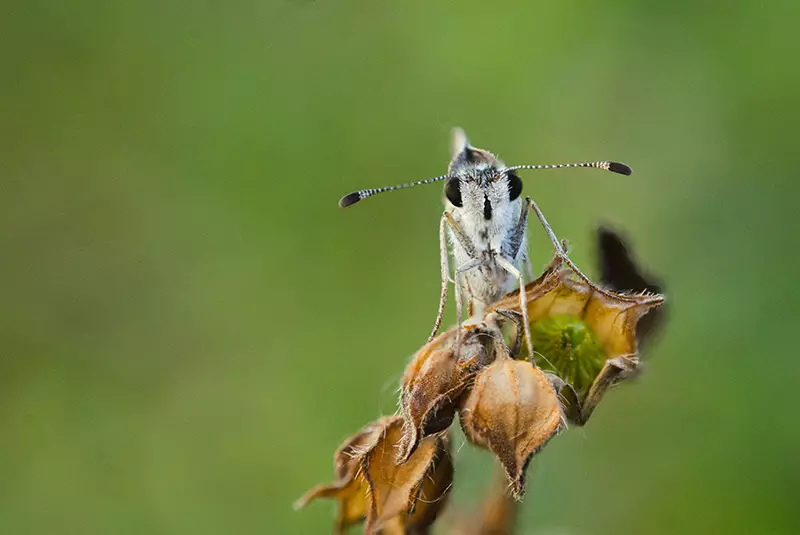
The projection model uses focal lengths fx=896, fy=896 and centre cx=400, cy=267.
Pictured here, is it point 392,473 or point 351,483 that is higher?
point 392,473

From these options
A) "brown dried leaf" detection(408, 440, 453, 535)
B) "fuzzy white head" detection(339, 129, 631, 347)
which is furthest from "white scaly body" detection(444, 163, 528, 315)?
"brown dried leaf" detection(408, 440, 453, 535)

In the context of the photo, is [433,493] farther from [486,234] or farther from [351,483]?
[486,234]

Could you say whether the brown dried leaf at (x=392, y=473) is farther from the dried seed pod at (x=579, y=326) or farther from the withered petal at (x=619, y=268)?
the withered petal at (x=619, y=268)

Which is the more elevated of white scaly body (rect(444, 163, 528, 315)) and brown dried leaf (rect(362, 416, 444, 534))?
white scaly body (rect(444, 163, 528, 315))

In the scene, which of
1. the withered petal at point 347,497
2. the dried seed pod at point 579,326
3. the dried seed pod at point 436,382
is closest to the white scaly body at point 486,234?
the dried seed pod at point 579,326

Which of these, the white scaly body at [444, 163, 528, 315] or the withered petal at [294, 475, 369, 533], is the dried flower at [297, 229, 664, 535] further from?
→ the white scaly body at [444, 163, 528, 315]

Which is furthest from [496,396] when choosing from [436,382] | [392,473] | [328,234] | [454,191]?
[328,234]
